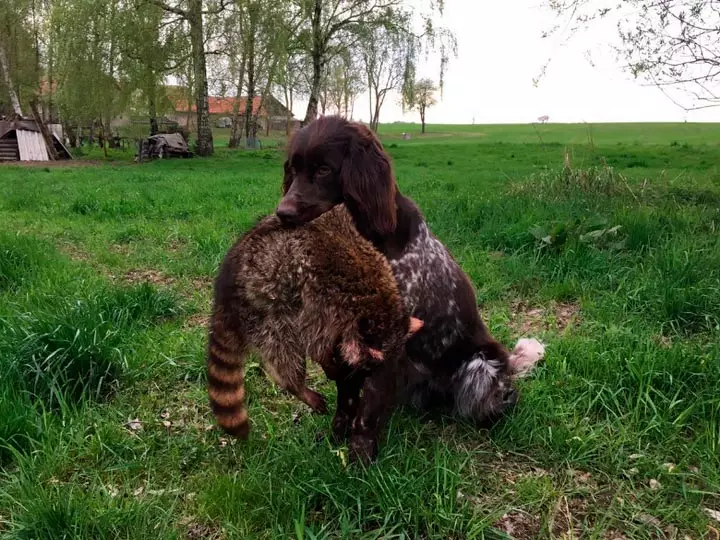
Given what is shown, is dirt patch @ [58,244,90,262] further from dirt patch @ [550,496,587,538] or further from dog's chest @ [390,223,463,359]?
dirt patch @ [550,496,587,538]

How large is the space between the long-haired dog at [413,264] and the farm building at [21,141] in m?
26.2

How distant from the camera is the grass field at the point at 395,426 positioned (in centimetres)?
220

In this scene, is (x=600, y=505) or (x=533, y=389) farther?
(x=533, y=389)

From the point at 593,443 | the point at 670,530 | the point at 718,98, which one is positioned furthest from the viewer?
the point at 718,98

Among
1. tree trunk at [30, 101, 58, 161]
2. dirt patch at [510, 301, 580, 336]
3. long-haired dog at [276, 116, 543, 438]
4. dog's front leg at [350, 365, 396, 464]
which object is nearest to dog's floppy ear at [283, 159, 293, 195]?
long-haired dog at [276, 116, 543, 438]

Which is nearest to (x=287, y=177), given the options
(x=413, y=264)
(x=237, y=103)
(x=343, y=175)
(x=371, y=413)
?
(x=343, y=175)

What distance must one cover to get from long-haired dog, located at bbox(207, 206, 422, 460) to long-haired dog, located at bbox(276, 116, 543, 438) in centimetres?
42

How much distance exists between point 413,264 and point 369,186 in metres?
0.50

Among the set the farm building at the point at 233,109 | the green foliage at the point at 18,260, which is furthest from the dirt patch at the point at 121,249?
the farm building at the point at 233,109

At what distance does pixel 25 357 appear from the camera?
2.99 m

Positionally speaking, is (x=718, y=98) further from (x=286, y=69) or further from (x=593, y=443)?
(x=286, y=69)

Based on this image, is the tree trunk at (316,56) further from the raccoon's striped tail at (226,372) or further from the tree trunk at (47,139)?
the raccoon's striped tail at (226,372)

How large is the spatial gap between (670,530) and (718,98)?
23.6 ft

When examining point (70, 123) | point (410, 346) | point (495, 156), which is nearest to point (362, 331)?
point (410, 346)
